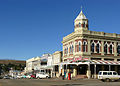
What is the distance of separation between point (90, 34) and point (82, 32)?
7.01 ft

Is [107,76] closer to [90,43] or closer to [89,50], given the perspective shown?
[89,50]

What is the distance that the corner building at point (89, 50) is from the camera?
144 ft

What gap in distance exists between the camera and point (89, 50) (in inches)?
1768

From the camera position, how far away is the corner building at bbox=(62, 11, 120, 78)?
1732 inches

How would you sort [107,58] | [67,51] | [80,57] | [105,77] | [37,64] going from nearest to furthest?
1. [105,77]
2. [80,57]
3. [107,58]
4. [67,51]
5. [37,64]

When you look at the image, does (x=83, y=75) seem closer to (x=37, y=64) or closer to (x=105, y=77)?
(x=105, y=77)

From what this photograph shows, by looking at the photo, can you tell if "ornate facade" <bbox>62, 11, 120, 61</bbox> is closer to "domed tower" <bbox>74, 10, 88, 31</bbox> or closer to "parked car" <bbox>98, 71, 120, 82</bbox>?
"domed tower" <bbox>74, 10, 88, 31</bbox>

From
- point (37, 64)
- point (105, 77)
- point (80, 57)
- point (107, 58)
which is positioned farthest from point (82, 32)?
point (37, 64)

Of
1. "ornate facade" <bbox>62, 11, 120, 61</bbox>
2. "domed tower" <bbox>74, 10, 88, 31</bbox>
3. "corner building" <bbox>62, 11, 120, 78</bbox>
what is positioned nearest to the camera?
"corner building" <bbox>62, 11, 120, 78</bbox>

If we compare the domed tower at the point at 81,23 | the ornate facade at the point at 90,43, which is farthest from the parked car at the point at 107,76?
the domed tower at the point at 81,23

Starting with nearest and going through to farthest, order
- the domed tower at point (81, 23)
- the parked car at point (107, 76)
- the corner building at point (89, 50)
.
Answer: the parked car at point (107, 76) < the corner building at point (89, 50) < the domed tower at point (81, 23)

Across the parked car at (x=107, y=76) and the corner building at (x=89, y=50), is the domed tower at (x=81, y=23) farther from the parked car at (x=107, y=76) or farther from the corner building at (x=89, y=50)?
the parked car at (x=107, y=76)

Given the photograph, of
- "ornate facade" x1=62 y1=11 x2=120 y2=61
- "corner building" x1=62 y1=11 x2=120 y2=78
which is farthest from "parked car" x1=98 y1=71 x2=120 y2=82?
"ornate facade" x1=62 y1=11 x2=120 y2=61

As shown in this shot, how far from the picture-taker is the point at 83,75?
44.0 meters
